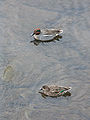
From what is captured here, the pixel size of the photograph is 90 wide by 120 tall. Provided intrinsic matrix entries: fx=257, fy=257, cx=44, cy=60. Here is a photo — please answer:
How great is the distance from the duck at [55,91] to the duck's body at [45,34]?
3348 millimetres

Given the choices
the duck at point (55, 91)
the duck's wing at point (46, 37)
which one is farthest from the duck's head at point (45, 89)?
the duck's wing at point (46, 37)

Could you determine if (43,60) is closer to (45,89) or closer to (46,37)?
(46,37)

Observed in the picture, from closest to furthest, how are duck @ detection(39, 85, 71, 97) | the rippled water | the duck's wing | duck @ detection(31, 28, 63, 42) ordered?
the rippled water
duck @ detection(39, 85, 71, 97)
duck @ detection(31, 28, 63, 42)
the duck's wing

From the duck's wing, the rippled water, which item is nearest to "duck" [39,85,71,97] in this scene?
the rippled water

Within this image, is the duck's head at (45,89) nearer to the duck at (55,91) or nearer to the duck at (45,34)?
the duck at (55,91)

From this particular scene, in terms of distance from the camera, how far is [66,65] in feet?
32.0

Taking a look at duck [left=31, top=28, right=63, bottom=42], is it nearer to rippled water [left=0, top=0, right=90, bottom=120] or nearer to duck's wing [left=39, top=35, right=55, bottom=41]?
duck's wing [left=39, top=35, right=55, bottom=41]

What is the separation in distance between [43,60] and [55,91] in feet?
6.54

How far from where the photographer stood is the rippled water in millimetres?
8188

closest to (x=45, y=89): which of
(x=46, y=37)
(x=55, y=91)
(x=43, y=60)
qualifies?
(x=55, y=91)

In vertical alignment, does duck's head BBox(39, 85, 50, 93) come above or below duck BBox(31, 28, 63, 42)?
below

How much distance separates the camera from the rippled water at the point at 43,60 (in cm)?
819

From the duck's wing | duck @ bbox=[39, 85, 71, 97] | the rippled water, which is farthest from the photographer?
the duck's wing

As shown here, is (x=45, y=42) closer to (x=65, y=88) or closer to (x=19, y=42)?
(x=19, y=42)
